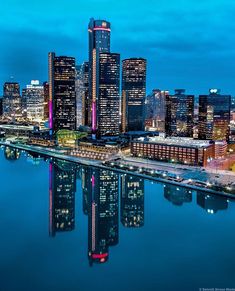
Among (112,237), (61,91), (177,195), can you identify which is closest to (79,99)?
(61,91)

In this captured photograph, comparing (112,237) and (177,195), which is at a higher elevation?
(177,195)

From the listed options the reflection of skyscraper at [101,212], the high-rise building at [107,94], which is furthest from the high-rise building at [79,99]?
the reflection of skyscraper at [101,212]

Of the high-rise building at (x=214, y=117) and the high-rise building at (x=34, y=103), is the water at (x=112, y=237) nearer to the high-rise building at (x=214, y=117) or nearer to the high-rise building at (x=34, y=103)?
the high-rise building at (x=214, y=117)

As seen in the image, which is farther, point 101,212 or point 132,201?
point 132,201

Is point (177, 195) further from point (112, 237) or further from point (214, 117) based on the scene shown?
point (214, 117)

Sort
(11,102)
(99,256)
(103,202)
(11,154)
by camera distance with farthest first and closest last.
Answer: (11,102)
(11,154)
(103,202)
(99,256)

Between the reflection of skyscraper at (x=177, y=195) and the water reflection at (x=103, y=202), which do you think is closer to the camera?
the water reflection at (x=103, y=202)

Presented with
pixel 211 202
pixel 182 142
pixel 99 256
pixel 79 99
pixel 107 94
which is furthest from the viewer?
pixel 79 99
